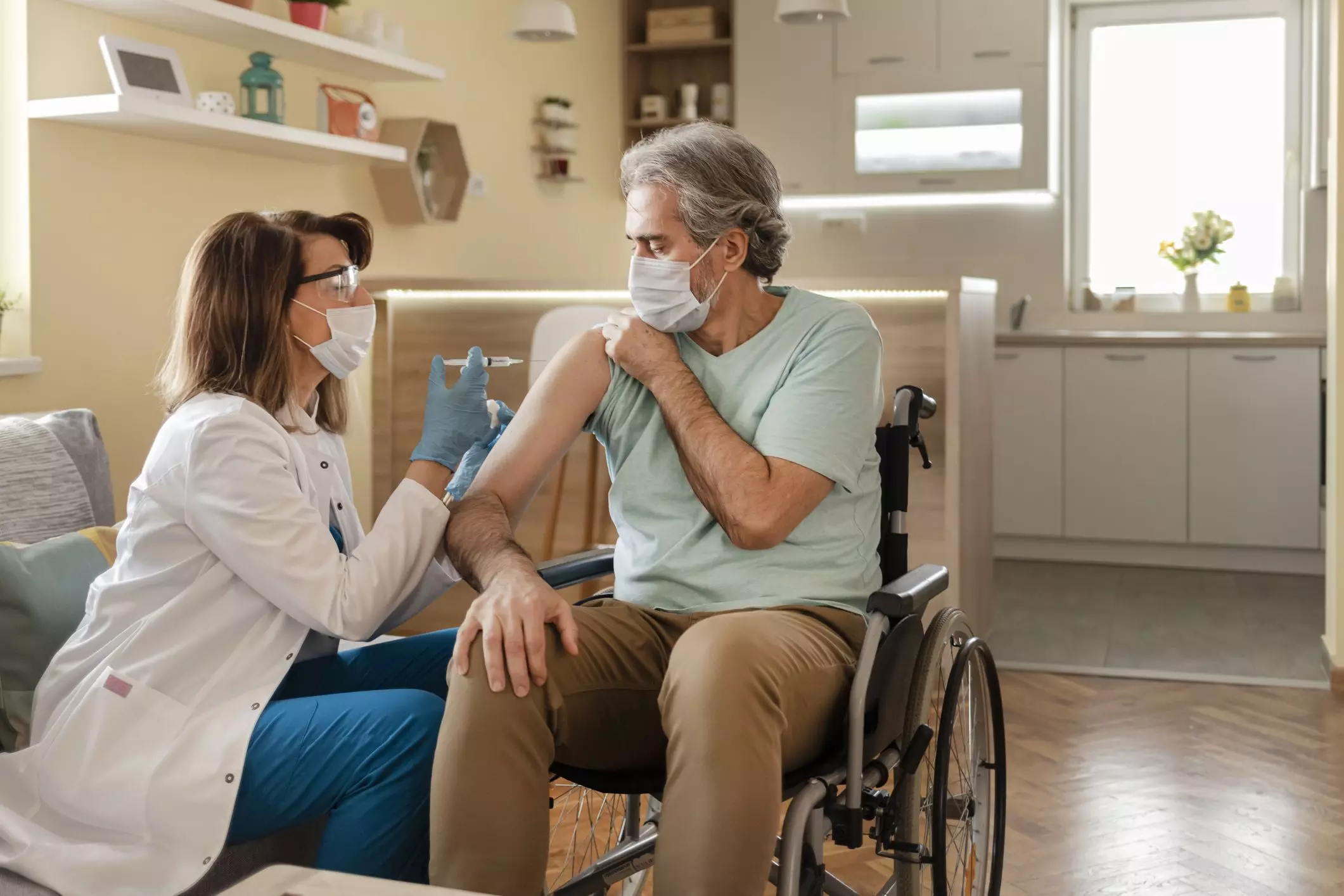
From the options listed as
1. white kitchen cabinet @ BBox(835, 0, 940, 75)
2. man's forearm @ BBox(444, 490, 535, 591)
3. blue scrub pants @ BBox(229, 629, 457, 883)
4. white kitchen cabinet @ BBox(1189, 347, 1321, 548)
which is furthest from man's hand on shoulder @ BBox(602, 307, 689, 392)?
white kitchen cabinet @ BBox(835, 0, 940, 75)

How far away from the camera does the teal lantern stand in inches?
133

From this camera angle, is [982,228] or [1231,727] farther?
[982,228]

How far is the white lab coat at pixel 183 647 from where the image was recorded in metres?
1.39

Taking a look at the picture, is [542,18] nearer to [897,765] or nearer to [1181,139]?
[1181,139]

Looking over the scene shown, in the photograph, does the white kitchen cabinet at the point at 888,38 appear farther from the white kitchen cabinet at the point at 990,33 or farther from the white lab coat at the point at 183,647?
the white lab coat at the point at 183,647

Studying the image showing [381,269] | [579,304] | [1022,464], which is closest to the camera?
[579,304]

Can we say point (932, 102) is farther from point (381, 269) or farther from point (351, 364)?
point (351, 364)

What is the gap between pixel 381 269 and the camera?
167 inches

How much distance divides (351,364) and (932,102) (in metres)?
4.19

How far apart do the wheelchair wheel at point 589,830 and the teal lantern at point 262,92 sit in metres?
1.88

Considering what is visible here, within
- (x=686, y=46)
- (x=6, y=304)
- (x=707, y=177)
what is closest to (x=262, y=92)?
(x=6, y=304)

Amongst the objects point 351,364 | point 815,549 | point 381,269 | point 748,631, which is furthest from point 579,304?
point 748,631

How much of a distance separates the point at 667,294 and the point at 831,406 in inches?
10.4

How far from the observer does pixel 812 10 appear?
14.0ft
